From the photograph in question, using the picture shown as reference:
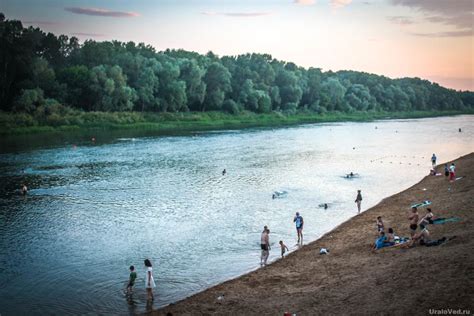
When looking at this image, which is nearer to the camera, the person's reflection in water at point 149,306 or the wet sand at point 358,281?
the wet sand at point 358,281

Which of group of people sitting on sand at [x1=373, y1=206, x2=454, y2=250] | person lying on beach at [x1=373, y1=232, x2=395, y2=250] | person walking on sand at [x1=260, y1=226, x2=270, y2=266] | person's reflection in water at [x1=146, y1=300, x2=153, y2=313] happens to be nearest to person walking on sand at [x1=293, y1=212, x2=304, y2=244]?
person walking on sand at [x1=260, y1=226, x2=270, y2=266]

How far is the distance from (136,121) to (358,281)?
107267mm

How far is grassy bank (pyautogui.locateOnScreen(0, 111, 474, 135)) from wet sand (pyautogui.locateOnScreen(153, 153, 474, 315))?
3420 inches

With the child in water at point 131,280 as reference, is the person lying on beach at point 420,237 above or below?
above

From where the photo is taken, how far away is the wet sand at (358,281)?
1717 centimetres

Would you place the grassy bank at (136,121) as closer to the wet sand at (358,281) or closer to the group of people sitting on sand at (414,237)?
the wet sand at (358,281)

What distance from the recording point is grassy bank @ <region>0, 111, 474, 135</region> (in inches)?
3893

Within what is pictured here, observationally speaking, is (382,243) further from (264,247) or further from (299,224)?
(264,247)

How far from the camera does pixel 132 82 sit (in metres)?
136

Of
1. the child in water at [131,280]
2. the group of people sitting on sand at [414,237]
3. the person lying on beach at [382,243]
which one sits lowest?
the child in water at [131,280]

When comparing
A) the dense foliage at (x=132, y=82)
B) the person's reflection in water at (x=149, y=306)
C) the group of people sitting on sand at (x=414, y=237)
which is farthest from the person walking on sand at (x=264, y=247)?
the dense foliage at (x=132, y=82)

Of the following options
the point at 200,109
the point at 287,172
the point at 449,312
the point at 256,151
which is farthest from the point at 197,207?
the point at 200,109

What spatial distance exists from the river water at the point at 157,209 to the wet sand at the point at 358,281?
2.15m

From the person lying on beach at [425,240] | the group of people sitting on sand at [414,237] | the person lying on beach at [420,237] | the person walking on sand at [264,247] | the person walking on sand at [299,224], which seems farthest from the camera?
the person walking on sand at [299,224]
